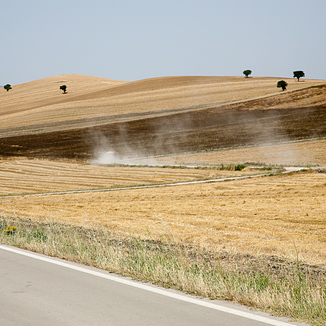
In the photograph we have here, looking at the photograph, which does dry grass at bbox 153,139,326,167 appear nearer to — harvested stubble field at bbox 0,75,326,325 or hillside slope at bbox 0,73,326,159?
harvested stubble field at bbox 0,75,326,325

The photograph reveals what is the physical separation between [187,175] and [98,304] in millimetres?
25091

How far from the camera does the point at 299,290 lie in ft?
19.5

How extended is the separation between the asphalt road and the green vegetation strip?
0.28 m

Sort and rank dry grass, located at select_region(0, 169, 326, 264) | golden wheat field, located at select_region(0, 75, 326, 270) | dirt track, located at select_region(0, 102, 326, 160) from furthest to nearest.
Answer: dirt track, located at select_region(0, 102, 326, 160) → golden wheat field, located at select_region(0, 75, 326, 270) → dry grass, located at select_region(0, 169, 326, 264)

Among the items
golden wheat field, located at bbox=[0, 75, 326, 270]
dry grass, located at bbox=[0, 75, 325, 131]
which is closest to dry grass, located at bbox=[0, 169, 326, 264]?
golden wheat field, located at bbox=[0, 75, 326, 270]

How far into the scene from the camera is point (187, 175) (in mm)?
30656

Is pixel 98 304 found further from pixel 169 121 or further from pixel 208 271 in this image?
pixel 169 121

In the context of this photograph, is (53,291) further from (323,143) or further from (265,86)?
(265,86)

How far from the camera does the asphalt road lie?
504cm

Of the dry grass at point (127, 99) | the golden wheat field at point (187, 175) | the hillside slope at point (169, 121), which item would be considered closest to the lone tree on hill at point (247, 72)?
the dry grass at point (127, 99)

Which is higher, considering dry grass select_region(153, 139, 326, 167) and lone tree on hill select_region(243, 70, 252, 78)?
lone tree on hill select_region(243, 70, 252, 78)

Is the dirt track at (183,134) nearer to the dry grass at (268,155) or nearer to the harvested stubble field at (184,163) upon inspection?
the harvested stubble field at (184,163)

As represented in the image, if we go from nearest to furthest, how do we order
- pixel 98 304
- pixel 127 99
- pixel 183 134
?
pixel 98 304
pixel 183 134
pixel 127 99

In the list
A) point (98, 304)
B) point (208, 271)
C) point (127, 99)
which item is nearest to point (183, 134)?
point (127, 99)
